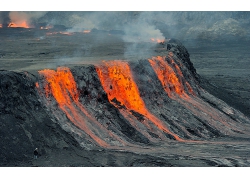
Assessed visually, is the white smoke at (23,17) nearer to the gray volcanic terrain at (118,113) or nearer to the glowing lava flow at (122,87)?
the gray volcanic terrain at (118,113)

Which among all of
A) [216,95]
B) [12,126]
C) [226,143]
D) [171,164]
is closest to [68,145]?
[12,126]

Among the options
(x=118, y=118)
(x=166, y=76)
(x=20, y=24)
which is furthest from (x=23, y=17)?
(x=118, y=118)

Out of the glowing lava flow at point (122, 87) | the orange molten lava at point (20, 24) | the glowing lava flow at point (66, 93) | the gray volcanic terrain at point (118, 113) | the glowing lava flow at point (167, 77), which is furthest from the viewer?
the orange molten lava at point (20, 24)

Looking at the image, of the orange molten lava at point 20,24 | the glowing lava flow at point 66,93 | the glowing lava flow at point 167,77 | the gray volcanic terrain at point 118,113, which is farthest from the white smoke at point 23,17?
the glowing lava flow at point 66,93

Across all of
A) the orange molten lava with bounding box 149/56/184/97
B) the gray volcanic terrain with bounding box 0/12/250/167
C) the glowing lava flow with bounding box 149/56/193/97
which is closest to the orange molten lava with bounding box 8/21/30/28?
the gray volcanic terrain with bounding box 0/12/250/167

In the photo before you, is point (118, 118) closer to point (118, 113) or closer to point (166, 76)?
point (118, 113)
